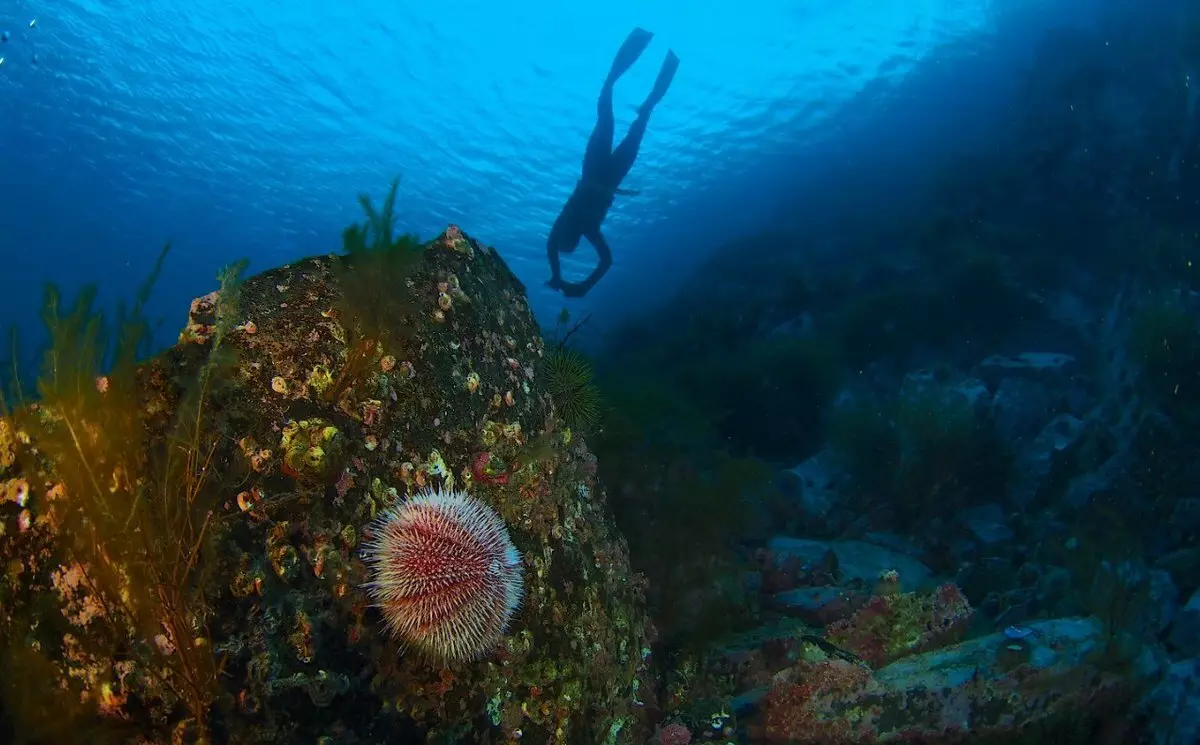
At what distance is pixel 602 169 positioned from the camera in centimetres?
1295

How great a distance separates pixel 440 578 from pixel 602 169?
11.7 metres

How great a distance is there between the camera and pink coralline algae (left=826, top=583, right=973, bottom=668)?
5160mm

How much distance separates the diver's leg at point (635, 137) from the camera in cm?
1271

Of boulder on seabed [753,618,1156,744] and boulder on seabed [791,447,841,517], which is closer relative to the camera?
boulder on seabed [753,618,1156,744]

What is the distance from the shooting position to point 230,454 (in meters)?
2.91

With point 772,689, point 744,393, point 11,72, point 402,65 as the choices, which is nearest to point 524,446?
point 772,689

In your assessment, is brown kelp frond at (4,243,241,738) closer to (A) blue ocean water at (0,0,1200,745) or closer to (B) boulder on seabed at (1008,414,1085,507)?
(A) blue ocean water at (0,0,1200,745)

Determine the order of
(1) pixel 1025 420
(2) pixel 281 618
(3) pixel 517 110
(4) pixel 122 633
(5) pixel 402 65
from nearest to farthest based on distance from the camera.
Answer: (4) pixel 122 633 → (2) pixel 281 618 → (1) pixel 1025 420 → (5) pixel 402 65 → (3) pixel 517 110

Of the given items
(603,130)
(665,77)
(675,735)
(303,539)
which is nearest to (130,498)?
(303,539)

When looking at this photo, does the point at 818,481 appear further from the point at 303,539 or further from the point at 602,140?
the point at 303,539

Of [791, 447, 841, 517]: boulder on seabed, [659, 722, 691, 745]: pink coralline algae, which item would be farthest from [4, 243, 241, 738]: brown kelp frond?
[791, 447, 841, 517]: boulder on seabed

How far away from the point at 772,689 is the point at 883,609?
63.6 inches

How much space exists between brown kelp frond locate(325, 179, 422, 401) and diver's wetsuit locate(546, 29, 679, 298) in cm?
893

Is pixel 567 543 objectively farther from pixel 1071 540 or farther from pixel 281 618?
pixel 1071 540
